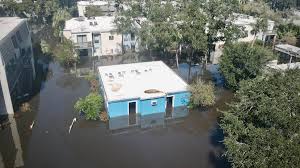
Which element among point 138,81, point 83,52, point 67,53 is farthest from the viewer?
point 83,52

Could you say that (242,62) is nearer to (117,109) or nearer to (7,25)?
(117,109)

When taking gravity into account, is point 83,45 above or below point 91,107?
above

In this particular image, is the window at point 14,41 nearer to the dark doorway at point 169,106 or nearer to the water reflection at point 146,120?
the water reflection at point 146,120

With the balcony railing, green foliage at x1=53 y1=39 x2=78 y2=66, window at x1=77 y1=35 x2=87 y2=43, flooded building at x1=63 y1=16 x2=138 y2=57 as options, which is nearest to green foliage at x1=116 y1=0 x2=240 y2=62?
flooded building at x1=63 y1=16 x2=138 y2=57

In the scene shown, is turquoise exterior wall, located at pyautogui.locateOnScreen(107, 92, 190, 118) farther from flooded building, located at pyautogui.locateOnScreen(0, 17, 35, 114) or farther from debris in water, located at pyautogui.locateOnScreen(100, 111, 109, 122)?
flooded building, located at pyautogui.locateOnScreen(0, 17, 35, 114)

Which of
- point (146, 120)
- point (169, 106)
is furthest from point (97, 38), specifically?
point (146, 120)
